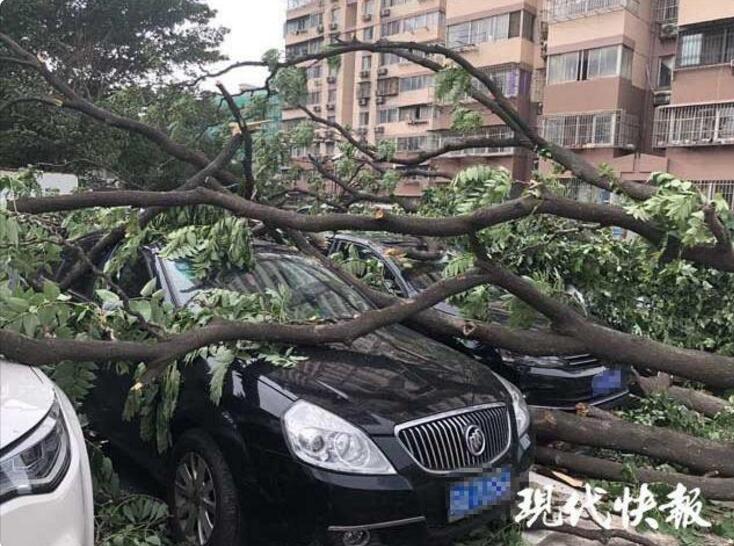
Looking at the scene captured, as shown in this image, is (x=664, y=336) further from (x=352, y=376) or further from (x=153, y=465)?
(x=153, y=465)

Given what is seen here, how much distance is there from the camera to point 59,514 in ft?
6.04

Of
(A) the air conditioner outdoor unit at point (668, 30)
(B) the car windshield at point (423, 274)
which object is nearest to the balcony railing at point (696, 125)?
(A) the air conditioner outdoor unit at point (668, 30)

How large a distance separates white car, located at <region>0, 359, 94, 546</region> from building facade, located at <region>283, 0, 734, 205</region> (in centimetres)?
1582

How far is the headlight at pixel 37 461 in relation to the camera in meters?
1.77

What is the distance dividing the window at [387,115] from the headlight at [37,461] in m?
43.8

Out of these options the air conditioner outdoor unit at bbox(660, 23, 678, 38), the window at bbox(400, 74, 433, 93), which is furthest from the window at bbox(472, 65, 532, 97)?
the window at bbox(400, 74, 433, 93)

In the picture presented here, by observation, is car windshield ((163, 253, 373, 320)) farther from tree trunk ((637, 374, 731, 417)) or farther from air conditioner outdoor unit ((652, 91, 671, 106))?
air conditioner outdoor unit ((652, 91, 671, 106))

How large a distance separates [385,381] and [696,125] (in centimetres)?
2539

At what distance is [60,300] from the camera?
9.86ft

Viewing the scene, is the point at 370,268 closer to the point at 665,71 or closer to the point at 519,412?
the point at 519,412

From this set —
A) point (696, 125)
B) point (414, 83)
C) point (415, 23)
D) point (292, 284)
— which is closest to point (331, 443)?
point (292, 284)

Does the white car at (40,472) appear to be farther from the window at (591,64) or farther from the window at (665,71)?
the window at (665,71)

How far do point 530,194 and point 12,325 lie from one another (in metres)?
2.58

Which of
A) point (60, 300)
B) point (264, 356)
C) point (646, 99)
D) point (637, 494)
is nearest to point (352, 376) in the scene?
point (264, 356)
